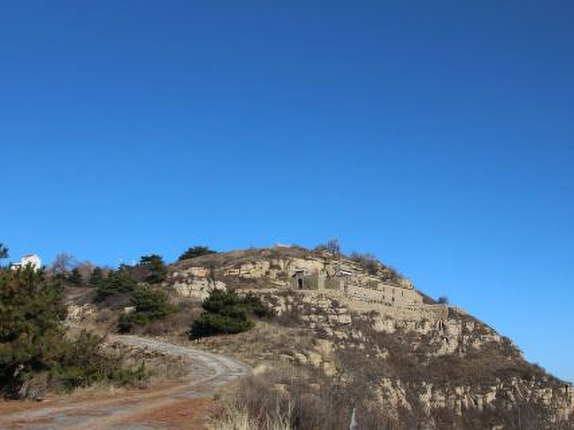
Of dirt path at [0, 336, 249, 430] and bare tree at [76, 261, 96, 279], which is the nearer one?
dirt path at [0, 336, 249, 430]

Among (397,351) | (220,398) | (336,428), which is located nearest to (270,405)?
(336,428)

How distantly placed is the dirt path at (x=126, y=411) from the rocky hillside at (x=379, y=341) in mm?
9124

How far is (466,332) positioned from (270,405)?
5251 centimetres

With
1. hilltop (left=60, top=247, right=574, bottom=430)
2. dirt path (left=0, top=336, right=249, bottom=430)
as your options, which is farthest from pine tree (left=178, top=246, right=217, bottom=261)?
dirt path (left=0, top=336, right=249, bottom=430)

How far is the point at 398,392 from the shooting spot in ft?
119

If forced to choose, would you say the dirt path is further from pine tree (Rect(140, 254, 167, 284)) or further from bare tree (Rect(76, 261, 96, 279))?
bare tree (Rect(76, 261, 96, 279))

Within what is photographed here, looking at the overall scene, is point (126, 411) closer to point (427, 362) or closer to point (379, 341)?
point (379, 341)

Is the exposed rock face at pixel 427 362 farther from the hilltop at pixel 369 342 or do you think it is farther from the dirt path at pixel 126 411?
the dirt path at pixel 126 411

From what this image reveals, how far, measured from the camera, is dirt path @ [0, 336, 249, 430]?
35.3 feet

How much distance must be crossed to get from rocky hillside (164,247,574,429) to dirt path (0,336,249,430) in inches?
359

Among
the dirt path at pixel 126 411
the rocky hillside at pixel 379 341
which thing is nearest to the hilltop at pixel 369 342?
the rocky hillside at pixel 379 341

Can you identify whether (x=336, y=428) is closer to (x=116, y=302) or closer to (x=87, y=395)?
(x=87, y=395)

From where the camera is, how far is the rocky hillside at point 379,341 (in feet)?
106

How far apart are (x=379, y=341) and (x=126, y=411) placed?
3527 cm
